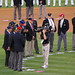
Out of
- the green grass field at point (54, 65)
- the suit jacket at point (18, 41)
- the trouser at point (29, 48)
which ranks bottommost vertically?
the green grass field at point (54, 65)

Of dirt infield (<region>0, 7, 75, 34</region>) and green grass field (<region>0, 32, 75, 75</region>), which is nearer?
green grass field (<region>0, 32, 75, 75</region>)

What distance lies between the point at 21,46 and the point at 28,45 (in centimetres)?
374

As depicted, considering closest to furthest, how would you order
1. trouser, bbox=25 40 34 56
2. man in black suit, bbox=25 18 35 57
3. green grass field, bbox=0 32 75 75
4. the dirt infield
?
green grass field, bbox=0 32 75 75, man in black suit, bbox=25 18 35 57, trouser, bbox=25 40 34 56, the dirt infield

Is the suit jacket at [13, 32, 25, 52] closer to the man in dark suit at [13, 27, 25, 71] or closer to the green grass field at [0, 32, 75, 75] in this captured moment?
the man in dark suit at [13, 27, 25, 71]

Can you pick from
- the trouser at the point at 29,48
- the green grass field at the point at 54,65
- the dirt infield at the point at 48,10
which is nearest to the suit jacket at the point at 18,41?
the green grass field at the point at 54,65

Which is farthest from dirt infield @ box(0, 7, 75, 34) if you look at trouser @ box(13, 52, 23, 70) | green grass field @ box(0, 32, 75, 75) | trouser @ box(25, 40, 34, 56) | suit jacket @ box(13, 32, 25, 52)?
suit jacket @ box(13, 32, 25, 52)

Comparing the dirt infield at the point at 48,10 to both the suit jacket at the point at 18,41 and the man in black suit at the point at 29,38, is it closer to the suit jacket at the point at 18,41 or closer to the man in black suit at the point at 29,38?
the man in black suit at the point at 29,38

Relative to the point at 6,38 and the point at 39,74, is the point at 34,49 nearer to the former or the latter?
the point at 6,38

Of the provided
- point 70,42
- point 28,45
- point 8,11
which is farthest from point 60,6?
point 28,45

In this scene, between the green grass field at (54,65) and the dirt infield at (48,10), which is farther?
the dirt infield at (48,10)

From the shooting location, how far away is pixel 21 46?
64.0ft

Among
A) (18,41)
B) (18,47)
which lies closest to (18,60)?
(18,47)

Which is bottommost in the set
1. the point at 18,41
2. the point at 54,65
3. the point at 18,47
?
the point at 54,65

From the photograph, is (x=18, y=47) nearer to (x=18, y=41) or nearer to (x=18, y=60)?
(x=18, y=41)
